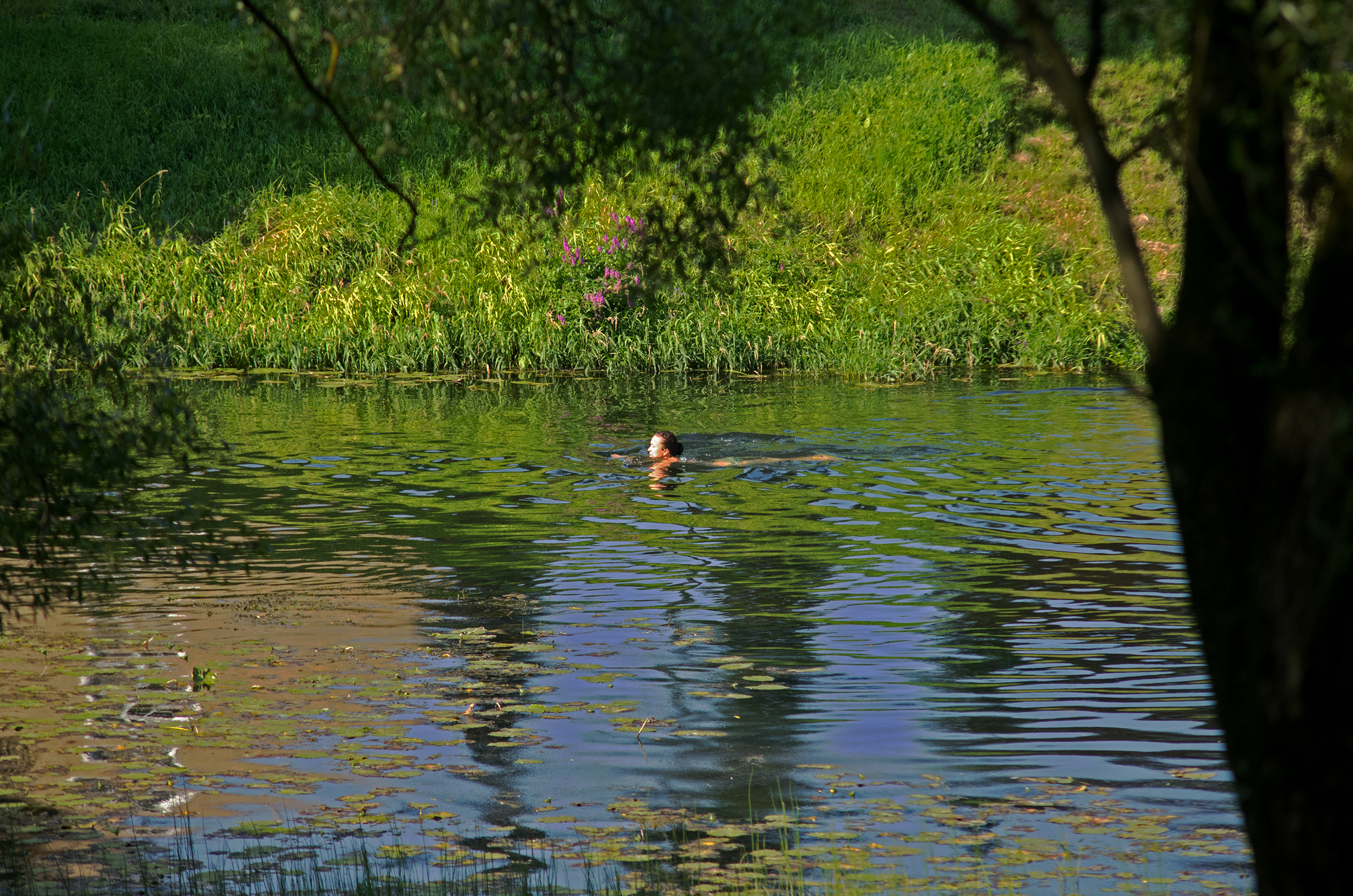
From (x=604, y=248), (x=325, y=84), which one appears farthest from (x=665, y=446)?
(x=604, y=248)

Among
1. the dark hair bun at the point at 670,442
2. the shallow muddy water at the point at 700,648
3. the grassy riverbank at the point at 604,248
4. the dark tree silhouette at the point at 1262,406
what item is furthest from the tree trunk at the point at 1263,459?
the grassy riverbank at the point at 604,248

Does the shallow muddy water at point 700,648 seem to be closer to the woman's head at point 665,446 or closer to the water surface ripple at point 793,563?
the water surface ripple at point 793,563

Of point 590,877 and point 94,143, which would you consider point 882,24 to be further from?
point 590,877

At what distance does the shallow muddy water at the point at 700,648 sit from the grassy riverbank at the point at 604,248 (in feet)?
20.4

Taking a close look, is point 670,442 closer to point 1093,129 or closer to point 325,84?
point 325,84

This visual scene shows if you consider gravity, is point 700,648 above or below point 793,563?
below

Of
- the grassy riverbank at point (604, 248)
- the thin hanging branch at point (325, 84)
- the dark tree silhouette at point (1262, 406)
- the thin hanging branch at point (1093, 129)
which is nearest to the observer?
the dark tree silhouette at point (1262, 406)

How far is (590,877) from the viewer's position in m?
6.04

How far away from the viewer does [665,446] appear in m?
16.6

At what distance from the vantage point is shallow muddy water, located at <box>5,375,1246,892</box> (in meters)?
7.00

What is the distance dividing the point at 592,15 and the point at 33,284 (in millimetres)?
3109

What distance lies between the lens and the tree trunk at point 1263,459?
9.79 feet

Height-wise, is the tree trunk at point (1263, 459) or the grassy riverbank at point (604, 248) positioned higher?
the grassy riverbank at point (604, 248)

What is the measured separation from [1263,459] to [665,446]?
13.5 metres
